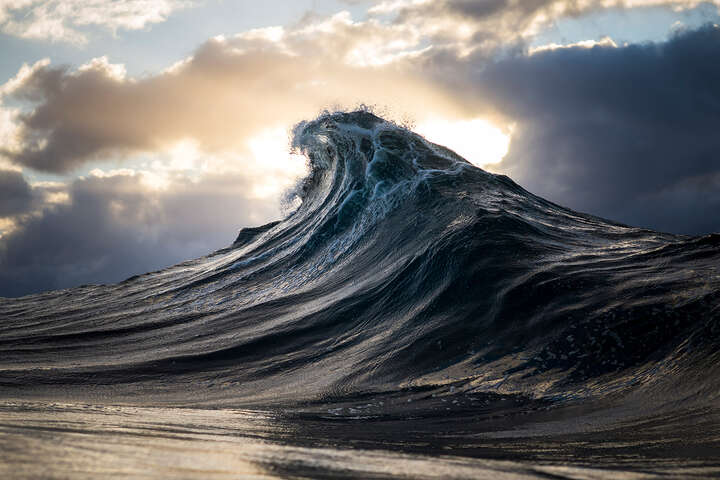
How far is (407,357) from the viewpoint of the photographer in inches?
215

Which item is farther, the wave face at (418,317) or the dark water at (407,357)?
the wave face at (418,317)

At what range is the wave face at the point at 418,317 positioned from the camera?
473 centimetres

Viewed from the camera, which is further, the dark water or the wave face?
the wave face

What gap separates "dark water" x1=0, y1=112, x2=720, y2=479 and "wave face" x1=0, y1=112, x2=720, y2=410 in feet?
0.10

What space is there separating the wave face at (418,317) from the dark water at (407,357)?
29 mm

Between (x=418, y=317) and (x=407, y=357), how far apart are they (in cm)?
88

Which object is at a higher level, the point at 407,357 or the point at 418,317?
the point at 418,317

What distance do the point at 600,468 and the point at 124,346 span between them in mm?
6590

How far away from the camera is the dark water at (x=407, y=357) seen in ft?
7.19

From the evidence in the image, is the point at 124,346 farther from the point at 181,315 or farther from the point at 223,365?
the point at 223,365

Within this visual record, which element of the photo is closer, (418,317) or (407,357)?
(407,357)

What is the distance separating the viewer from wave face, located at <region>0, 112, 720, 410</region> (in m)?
4.73

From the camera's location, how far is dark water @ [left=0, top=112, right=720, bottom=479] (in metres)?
2.19

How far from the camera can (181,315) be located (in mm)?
8742
